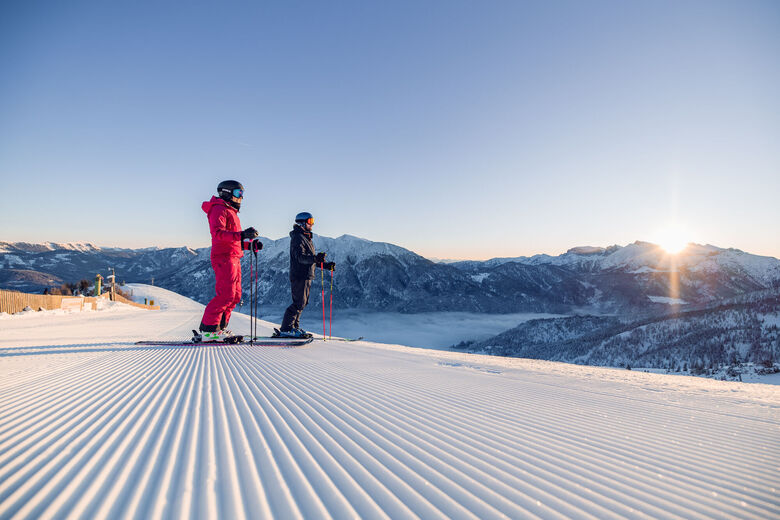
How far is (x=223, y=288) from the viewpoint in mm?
7238

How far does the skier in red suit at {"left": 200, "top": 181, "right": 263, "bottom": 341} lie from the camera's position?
6.96 metres

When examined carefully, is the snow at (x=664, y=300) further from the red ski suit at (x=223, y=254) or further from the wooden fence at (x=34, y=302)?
the wooden fence at (x=34, y=302)

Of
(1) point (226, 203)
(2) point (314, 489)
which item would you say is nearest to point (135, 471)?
(2) point (314, 489)

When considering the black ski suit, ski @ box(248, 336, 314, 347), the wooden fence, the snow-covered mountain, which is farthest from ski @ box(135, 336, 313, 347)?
the snow-covered mountain

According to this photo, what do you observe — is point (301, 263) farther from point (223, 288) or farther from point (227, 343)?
point (227, 343)

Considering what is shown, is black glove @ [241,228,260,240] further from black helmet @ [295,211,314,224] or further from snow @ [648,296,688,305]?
snow @ [648,296,688,305]

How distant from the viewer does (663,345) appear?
30.5 metres

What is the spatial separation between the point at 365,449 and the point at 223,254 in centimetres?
602

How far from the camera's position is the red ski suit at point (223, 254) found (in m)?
6.98

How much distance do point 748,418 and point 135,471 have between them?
503cm

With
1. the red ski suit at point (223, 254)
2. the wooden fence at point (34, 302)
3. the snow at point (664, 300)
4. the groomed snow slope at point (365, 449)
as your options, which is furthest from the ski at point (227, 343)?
the snow at point (664, 300)

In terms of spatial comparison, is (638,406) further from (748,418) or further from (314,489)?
(314,489)

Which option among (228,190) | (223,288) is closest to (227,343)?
(223,288)

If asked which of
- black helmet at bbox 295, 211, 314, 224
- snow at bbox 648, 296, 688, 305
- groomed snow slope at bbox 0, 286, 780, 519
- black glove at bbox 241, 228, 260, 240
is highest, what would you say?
black helmet at bbox 295, 211, 314, 224
